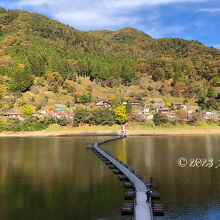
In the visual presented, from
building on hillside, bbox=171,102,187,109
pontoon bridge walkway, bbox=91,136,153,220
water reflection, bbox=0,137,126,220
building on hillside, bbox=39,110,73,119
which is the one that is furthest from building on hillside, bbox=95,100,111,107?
pontoon bridge walkway, bbox=91,136,153,220

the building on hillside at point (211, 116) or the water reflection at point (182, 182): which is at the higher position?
the building on hillside at point (211, 116)

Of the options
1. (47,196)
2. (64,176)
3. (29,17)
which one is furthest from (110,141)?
(29,17)

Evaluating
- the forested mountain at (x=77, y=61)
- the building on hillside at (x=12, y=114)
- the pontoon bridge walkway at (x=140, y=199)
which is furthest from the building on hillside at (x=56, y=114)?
the pontoon bridge walkway at (x=140, y=199)

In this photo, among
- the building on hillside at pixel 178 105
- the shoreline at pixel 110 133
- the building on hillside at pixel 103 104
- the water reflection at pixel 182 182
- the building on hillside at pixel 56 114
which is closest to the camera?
the water reflection at pixel 182 182

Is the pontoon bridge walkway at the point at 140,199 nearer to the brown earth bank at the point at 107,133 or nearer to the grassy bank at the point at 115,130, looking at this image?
the brown earth bank at the point at 107,133

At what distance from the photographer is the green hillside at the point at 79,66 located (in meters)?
102

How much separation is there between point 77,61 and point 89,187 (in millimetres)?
105646

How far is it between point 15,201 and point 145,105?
75809 millimetres

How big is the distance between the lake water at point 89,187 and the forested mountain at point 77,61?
195ft

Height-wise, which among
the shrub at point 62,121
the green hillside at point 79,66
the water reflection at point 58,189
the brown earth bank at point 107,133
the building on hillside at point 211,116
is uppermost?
the green hillside at point 79,66

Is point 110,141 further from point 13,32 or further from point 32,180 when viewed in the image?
point 13,32

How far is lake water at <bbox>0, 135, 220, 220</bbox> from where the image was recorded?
18.8 m

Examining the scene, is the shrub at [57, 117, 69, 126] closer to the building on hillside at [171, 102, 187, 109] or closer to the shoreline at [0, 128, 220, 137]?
the shoreline at [0, 128, 220, 137]

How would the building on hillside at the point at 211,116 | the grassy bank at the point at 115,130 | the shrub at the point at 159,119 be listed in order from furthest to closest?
the building on hillside at the point at 211,116 → the shrub at the point at 159,119 → the grassy bank at the point at 115,130
